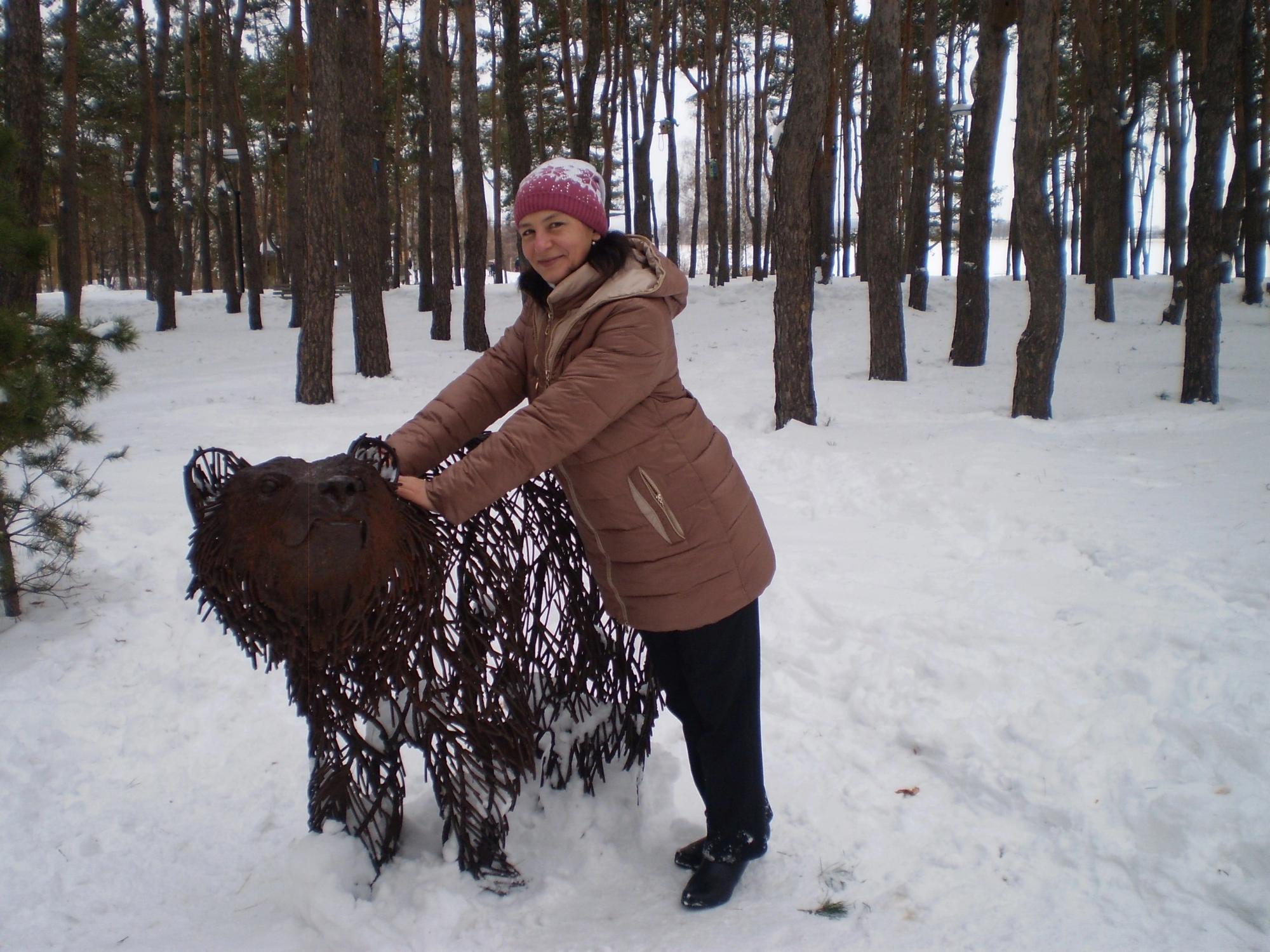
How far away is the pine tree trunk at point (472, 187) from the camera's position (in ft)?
41.6

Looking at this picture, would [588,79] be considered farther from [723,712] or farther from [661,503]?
[723,712]

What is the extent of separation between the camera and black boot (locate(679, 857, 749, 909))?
216 centimetres

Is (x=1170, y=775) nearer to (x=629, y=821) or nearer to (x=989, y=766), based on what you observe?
(x=989, y=766)

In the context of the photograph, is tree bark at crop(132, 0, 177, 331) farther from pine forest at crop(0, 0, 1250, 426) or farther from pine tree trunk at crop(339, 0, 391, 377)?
pine tree trunk at crop(339, 0, 391, 377)

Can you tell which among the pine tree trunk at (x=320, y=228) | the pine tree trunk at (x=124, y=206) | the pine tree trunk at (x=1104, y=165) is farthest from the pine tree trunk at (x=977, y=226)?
the pine tree trunk at (x=124, y=206)

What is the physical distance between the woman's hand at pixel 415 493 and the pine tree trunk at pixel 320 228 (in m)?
7.36

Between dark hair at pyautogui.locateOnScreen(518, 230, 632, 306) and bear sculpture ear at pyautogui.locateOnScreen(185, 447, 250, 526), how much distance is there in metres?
0.78

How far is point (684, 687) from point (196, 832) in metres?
1.63

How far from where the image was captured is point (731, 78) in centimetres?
2636

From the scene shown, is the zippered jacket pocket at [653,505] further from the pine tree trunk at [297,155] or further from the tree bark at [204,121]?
the tree bark at [204,121]

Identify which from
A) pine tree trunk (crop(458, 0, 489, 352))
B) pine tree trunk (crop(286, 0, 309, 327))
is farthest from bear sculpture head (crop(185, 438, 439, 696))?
pine tree trunk (crop(286, 0, 309, 327))

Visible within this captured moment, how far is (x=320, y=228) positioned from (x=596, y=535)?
8.11m

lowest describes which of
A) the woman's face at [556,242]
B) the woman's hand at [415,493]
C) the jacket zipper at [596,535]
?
the jacket zipper at [596,535]

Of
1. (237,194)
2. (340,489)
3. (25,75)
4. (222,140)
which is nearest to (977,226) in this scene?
(25,75)
